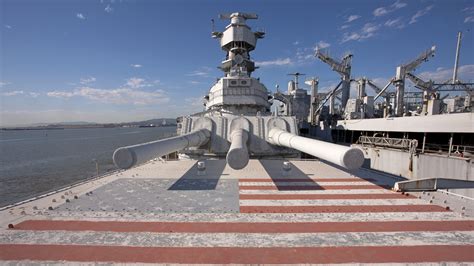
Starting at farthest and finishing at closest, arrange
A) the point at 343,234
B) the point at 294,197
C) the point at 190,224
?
the point at 294,197, the point at 190,224, the point at 343,234

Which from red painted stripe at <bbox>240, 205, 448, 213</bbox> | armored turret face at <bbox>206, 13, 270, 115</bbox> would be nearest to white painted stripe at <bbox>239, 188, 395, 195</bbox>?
red painted stripe at <bbox>240, 205, 448, 213</bbox>

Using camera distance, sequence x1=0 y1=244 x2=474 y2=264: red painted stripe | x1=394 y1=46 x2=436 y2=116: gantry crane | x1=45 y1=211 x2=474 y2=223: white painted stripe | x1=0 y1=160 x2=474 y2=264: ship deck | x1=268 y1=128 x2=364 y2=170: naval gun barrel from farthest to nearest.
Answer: x1=394 y1=46 x2=436 y2=116: gantry crane → x1=45 y1=211 x2=474 y2=223: white painted stripe → x1=268 y1=128 x2=364 y2=170: naval gun barrel → x1=0 y1=160 x2=474 y2=264: ship deck → x1=0 y1=244 x2=474 y2=264: red painted stripe

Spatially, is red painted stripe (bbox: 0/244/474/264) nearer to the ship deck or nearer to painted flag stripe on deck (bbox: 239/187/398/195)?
the ship deck

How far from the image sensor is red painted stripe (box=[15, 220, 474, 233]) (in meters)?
3.82

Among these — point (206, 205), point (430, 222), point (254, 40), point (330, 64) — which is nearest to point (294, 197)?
point (206, 205)

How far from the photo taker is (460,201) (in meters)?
5.15

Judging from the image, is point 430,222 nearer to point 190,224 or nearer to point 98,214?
point 190,224

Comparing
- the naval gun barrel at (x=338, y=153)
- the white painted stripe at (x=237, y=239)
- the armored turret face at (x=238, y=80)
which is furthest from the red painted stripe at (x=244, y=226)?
the armored turret face at (x=238, y=80)

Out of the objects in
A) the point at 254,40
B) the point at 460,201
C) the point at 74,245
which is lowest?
the point at 74,245

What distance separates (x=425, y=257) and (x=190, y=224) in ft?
11.8

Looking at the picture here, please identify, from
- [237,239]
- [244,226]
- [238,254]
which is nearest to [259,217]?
[244,226]

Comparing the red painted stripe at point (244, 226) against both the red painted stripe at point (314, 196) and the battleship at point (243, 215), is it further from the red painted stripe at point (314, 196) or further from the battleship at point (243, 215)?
the red painted stripe at point (314, 196)

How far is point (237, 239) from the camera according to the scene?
3.51 m

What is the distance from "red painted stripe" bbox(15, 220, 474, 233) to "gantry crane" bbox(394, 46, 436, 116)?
25615mm
